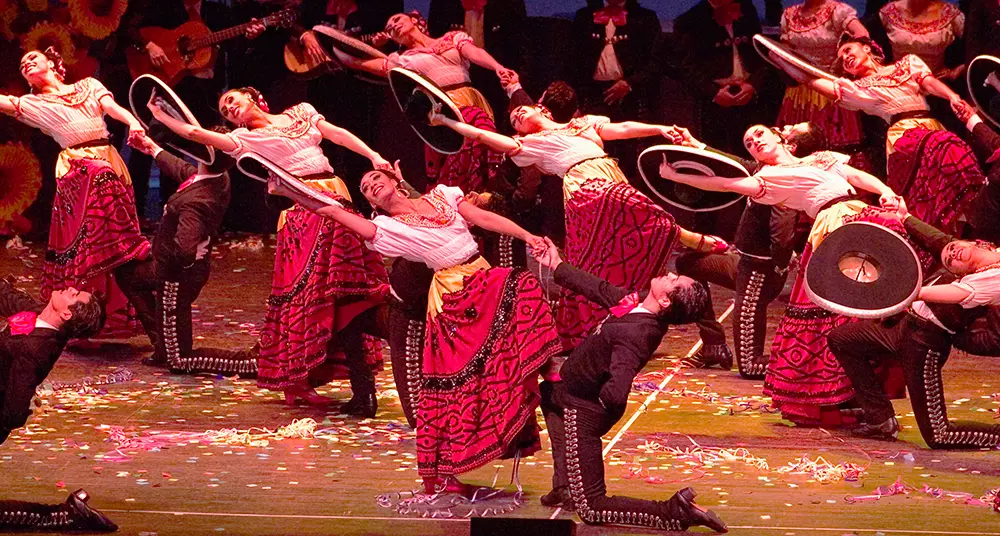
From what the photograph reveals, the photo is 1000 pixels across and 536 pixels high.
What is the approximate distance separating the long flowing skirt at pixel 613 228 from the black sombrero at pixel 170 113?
169cm

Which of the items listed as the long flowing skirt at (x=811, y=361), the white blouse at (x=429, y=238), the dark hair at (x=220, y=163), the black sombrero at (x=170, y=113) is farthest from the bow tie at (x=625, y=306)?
the dark hair at (x=220, y=163)

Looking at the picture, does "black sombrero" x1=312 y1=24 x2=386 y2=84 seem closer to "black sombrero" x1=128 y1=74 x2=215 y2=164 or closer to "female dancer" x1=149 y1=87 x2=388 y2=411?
"black sombrero" x1=128 y1=74 x2=215 y2=164

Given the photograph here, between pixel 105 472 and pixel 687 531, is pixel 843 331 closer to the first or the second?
pixel 687 531

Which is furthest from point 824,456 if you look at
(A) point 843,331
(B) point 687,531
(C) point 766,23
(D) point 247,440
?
(C) point 766,23

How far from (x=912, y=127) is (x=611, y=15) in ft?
9.19

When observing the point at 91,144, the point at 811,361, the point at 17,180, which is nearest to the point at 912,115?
the point at 811,361

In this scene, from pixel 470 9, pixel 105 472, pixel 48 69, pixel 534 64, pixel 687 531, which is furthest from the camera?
pixel 534 64

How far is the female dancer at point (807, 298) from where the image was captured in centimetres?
711

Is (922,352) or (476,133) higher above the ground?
(476,133)

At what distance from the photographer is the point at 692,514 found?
5625mm

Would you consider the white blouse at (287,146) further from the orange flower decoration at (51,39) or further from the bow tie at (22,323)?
the orange flower decoration at (51,39)

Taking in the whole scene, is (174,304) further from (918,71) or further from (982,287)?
(982,287)

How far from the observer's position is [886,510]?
5945 mm

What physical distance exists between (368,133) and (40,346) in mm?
5920
